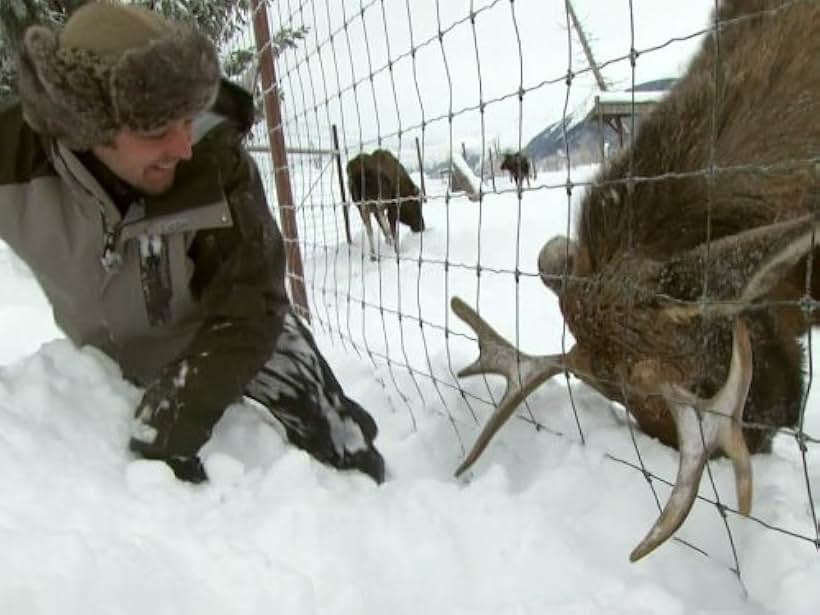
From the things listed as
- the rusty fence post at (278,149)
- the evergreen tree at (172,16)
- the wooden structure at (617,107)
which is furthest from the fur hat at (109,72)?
the evergreen tree at (172,16)

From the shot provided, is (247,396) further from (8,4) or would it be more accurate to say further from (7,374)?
(8,4)

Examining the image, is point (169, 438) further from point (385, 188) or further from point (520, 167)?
point (385, 188)

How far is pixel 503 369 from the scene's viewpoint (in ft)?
9.75

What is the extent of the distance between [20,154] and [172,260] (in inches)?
19.6

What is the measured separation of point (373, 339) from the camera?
16.6ft

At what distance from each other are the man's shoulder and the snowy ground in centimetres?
51

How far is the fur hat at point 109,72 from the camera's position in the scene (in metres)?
2.11

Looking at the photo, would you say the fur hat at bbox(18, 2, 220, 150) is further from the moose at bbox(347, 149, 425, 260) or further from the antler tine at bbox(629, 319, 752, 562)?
the moose at bbox(347, 149, 425, 260)

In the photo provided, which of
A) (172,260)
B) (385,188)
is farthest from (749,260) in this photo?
(385,188)

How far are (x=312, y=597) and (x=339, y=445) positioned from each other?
2.72 feet

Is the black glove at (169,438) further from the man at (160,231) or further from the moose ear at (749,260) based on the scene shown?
the moose ear at (749,260)

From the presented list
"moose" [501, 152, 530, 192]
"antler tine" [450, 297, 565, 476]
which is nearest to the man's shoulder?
"moose" [501, 152, 530, 192]

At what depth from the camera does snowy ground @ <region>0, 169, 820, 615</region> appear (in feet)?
5.44

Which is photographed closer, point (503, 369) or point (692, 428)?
point (692, 428)
